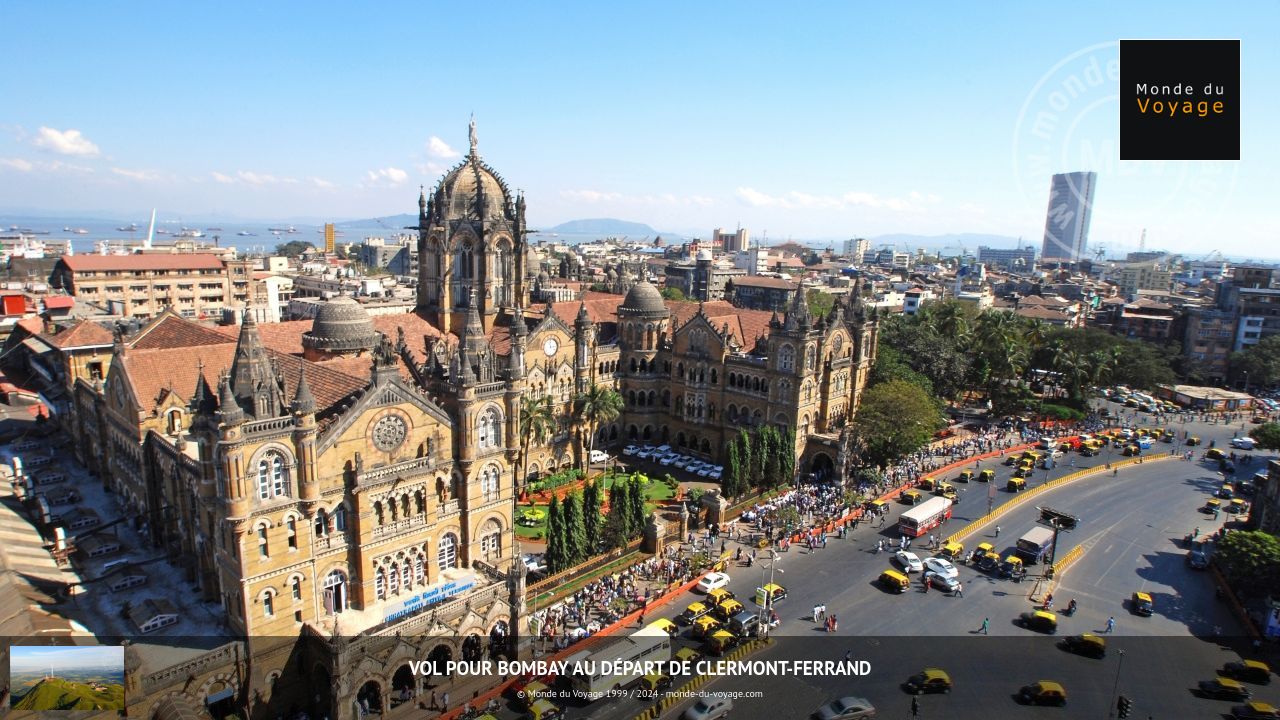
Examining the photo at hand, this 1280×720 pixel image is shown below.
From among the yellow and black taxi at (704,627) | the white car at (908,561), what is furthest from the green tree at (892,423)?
the yellow and black taxi at (704,627)

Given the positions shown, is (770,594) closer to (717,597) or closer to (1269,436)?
(717,597)

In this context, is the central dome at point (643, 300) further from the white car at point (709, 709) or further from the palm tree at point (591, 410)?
the white car at point (709, 709)

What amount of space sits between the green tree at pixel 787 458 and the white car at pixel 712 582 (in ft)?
58.1

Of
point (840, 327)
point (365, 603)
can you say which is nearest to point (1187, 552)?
point (840, 327)

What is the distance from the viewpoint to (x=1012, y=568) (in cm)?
4788

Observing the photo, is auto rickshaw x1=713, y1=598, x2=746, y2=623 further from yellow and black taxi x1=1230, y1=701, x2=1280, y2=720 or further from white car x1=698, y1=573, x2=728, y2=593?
yellow and black taxi x1=1230, y1=701, x2=1280, y2=720

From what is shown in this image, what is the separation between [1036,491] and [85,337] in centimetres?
7747

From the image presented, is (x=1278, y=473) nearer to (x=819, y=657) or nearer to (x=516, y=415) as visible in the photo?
(x=819, y=657)

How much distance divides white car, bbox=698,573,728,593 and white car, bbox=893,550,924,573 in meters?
12.3

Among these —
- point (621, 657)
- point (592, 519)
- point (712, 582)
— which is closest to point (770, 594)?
point (712, 582)

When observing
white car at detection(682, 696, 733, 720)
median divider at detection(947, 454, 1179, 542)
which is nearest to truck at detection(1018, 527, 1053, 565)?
median divider at detection(947, 454, 1179, 542)

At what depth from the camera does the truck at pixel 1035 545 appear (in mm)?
49531

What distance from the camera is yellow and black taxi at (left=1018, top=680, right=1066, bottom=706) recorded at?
34875 millimetres

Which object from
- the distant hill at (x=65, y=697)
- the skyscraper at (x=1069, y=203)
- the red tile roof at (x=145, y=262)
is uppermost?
the skyscraper at (x=1069, y=203)
